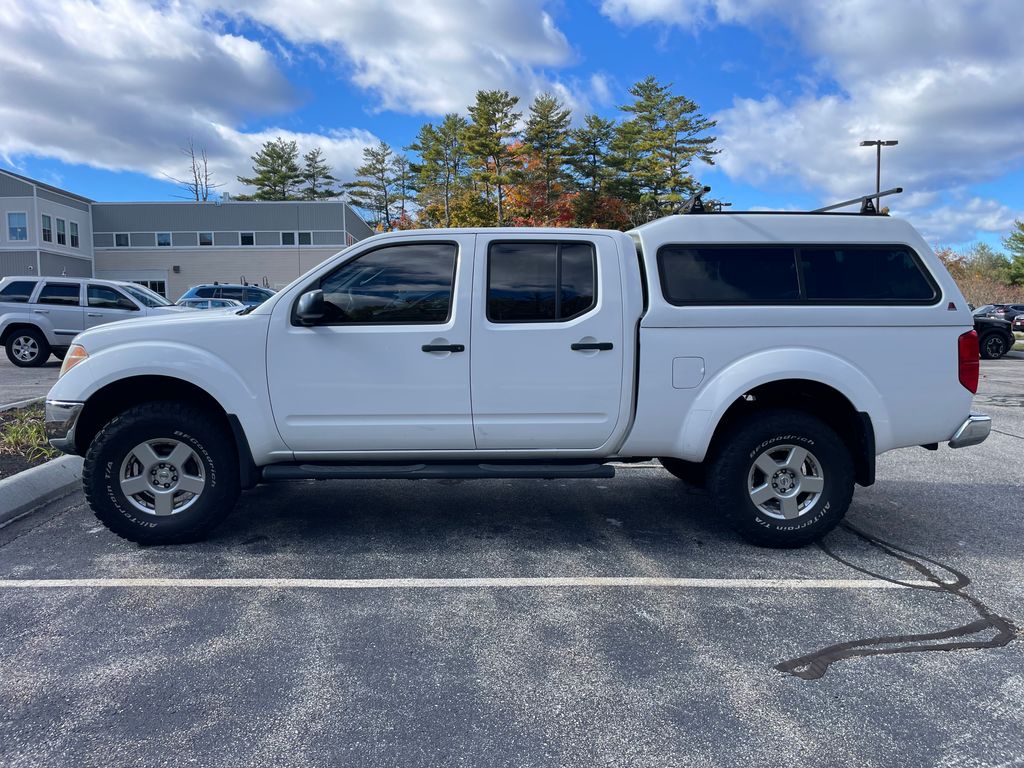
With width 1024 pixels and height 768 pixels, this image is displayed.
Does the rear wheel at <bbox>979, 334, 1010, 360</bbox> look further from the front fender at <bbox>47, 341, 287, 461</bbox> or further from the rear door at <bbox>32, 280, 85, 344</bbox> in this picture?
the rear door at <bbox>32, 280, 85, 344</bbox>

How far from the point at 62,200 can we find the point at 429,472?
45.4m

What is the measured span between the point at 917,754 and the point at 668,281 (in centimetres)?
278

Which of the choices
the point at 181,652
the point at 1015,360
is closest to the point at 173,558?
the point at 181,652

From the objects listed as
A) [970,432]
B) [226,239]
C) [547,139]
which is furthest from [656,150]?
[970,432]

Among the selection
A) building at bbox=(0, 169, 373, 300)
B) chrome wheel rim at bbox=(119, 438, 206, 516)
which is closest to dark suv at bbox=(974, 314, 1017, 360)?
chrome wheel rim at bbox=(119, 438, 206, 516)

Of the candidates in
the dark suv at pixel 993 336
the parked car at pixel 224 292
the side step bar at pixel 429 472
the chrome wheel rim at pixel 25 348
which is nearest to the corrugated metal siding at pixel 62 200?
the parked car at pixel 224 292

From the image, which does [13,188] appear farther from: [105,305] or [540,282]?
[540,282]

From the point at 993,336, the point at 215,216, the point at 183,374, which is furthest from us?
the point at 215,216

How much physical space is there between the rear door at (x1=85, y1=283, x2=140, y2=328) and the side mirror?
1182 centimetres

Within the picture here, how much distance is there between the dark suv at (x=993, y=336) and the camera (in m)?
20.1

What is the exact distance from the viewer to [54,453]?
19.9 ft

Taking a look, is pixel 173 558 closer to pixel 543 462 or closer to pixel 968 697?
pixel 543 462

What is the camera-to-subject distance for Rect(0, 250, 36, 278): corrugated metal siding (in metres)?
37.7

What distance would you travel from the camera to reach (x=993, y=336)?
66.5 ft
